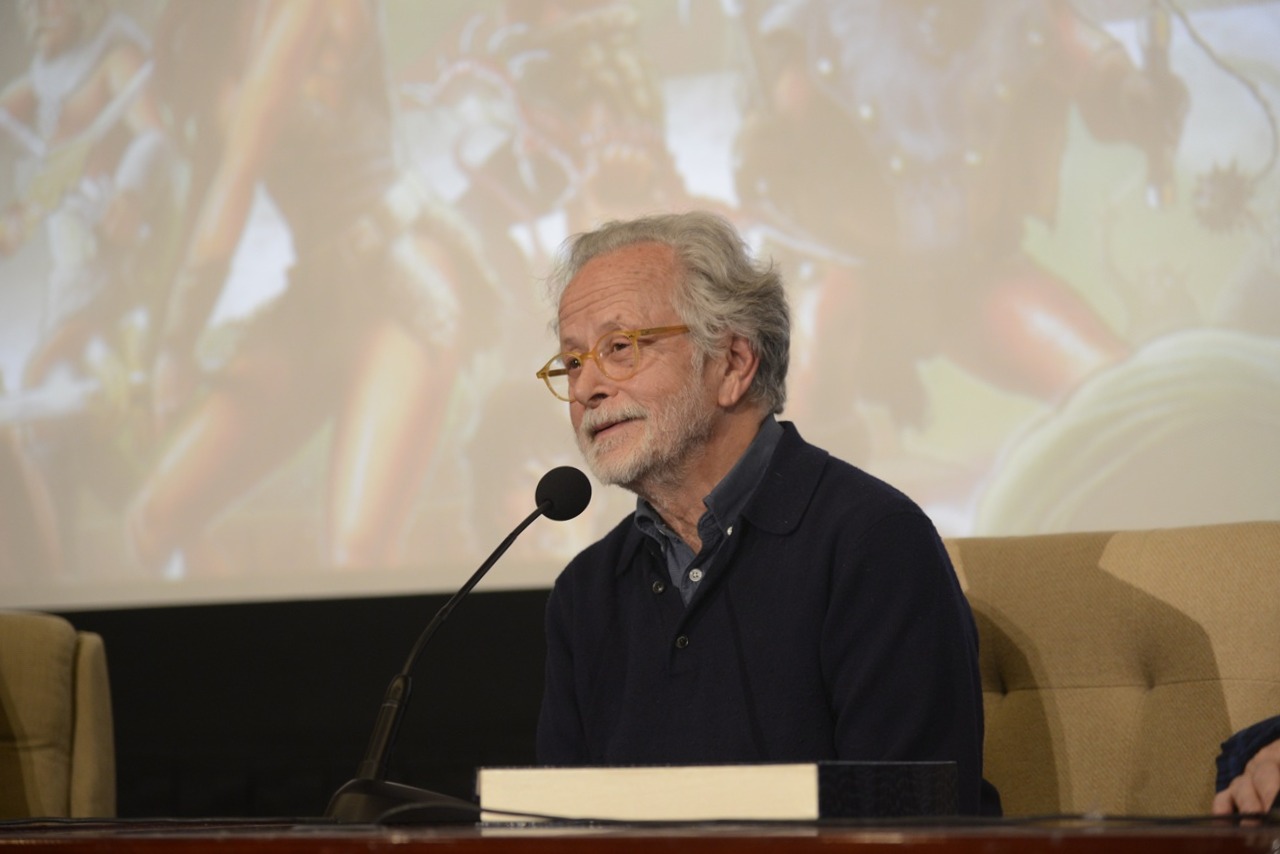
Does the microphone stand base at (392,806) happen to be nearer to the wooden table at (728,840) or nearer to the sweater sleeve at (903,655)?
the wooden table at (728,840)

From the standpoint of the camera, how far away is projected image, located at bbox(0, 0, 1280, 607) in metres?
2.78

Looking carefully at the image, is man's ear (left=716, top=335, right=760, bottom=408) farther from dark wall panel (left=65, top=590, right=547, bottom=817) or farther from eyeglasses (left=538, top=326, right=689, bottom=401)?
dark wall panel (left=65, top=590, right=547, bottom=817)

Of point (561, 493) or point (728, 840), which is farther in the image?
point (561, 493)

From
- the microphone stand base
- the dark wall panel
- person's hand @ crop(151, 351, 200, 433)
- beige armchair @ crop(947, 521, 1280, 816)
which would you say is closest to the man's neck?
beige armchair @ crop(947, 521, 1280, 816)

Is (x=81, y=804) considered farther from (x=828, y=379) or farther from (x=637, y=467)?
(x=828, y=379)

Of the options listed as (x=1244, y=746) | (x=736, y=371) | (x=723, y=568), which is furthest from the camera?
(x=736, y=371)

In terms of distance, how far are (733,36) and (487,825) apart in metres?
2.41

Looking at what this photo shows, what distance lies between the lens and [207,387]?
346 cm

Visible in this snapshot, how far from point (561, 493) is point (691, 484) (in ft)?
0.99

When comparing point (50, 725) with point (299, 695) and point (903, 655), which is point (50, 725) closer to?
point (299, 695)

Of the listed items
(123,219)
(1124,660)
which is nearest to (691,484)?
(1124,660)

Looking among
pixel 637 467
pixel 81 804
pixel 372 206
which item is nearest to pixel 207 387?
pixel 372 206

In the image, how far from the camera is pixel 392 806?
4.23 ft

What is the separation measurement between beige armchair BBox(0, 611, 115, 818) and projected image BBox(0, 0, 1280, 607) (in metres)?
1.07
